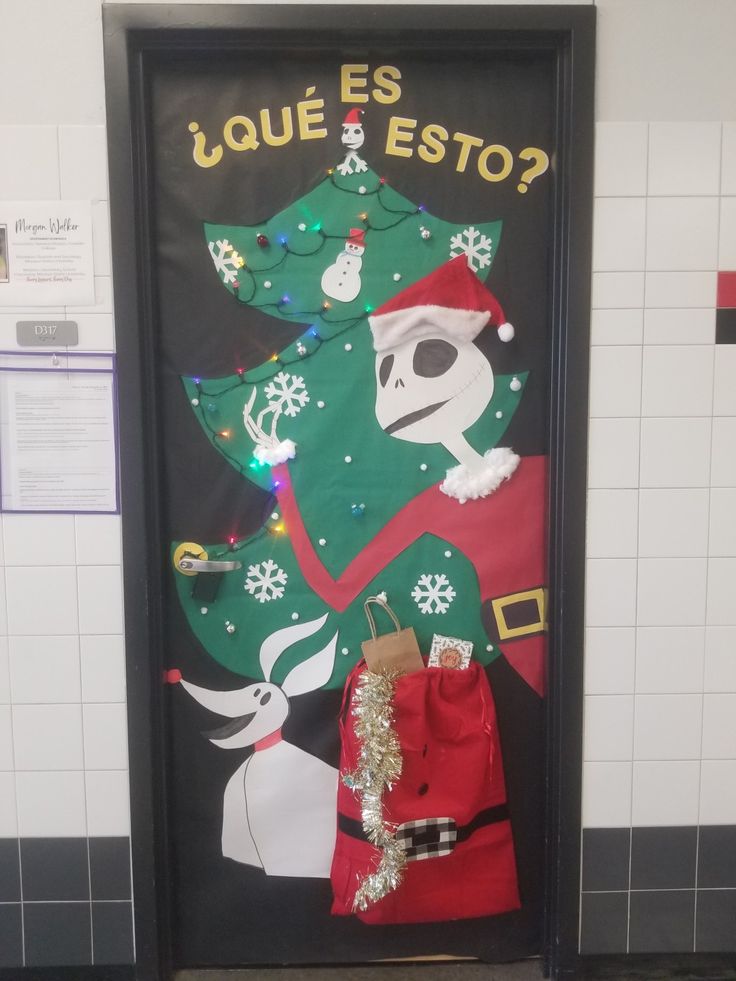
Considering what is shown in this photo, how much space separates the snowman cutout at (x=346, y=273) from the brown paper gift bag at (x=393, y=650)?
74 cm

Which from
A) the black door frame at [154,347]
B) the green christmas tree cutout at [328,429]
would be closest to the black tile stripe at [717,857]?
the black door frame at [154,347]

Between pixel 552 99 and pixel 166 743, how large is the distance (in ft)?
5.84

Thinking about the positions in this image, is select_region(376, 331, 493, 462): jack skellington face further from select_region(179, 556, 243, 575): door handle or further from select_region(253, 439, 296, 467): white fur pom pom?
select_region(179, 556, 243, 575): door handle

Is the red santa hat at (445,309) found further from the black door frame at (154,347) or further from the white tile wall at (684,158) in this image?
the white tile wall at (684,158)

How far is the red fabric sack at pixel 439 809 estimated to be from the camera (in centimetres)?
158

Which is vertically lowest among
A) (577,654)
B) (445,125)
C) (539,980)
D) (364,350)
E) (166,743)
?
(539,980)

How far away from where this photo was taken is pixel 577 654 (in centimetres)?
161

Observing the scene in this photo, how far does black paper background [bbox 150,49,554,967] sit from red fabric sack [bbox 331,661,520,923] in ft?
0.26

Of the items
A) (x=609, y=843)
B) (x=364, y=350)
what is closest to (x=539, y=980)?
(x=609, y=843)

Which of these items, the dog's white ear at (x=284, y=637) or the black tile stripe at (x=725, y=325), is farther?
the dog's white ear at (x=284, y=637)

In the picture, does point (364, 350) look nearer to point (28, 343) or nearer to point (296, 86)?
point (296, 86)

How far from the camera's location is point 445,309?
1559 mm

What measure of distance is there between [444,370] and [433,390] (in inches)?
2.1

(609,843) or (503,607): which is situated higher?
(503,607)
